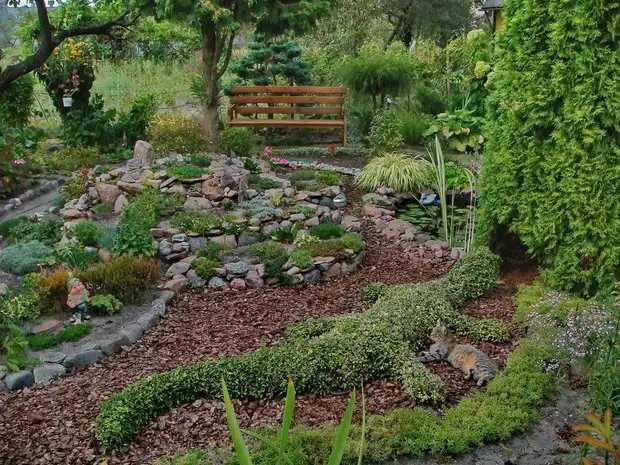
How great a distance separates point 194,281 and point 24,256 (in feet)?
5.60

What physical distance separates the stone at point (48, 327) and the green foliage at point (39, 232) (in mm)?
1896

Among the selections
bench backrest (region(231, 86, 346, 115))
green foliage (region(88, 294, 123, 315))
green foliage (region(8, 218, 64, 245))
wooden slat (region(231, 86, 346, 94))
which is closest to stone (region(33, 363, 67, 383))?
green foliage (region(88, 294, 123, 315))

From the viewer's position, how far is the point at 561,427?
156 inches

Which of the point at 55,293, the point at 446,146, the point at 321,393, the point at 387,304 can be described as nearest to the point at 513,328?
the point at 387,304

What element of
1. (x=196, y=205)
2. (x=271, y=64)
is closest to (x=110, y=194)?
(x=196, y=205)

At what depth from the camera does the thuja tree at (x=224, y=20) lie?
32.4 ft

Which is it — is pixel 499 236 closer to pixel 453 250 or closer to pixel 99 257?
pixel 453 250

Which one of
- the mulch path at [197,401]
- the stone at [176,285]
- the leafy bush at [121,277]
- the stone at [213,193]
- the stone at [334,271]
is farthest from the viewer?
the stone at [213,193]

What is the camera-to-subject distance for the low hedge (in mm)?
4047

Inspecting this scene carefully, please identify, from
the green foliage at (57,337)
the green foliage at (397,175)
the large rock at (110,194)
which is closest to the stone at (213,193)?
the large rock at (110,194)

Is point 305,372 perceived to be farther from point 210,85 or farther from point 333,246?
point 210,85

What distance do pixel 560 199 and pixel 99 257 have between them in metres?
4.29

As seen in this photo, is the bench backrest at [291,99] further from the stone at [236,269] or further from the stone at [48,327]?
the stone at [48,327]

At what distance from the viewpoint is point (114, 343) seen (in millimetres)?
5199
